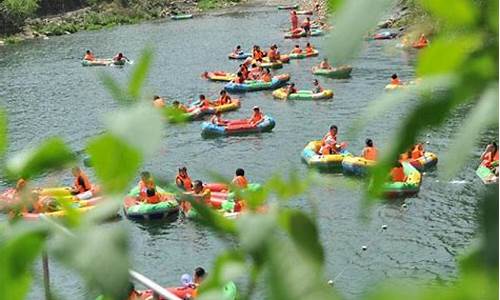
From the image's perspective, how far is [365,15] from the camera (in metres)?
0.55

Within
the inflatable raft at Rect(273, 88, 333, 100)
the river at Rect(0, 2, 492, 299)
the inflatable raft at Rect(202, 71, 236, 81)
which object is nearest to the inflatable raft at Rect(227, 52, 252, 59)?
the river at Rect(0, 2, 492, 299)

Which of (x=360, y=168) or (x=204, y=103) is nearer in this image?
(x=360, y=168)

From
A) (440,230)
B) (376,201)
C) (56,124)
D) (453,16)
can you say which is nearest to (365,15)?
(453,16)

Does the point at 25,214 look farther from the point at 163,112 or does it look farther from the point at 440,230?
the point at 440,230

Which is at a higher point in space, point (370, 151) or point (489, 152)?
point (489, 152)

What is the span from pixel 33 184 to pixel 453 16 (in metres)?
0.50

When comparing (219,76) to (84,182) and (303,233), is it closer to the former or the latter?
(84,182)

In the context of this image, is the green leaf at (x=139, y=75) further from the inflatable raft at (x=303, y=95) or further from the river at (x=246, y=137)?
the inflatable raft at (x=303, y=95)

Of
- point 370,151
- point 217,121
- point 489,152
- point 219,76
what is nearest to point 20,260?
point 489,152

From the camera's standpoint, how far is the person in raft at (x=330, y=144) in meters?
13.3

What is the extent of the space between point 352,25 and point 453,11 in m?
0.07

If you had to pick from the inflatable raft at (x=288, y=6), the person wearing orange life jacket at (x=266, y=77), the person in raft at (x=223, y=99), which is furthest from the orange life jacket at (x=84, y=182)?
the inflatable raft at (x=288, y=6)

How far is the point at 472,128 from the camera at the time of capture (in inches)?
20.8

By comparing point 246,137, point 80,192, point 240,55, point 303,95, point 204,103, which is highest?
point 80,192
